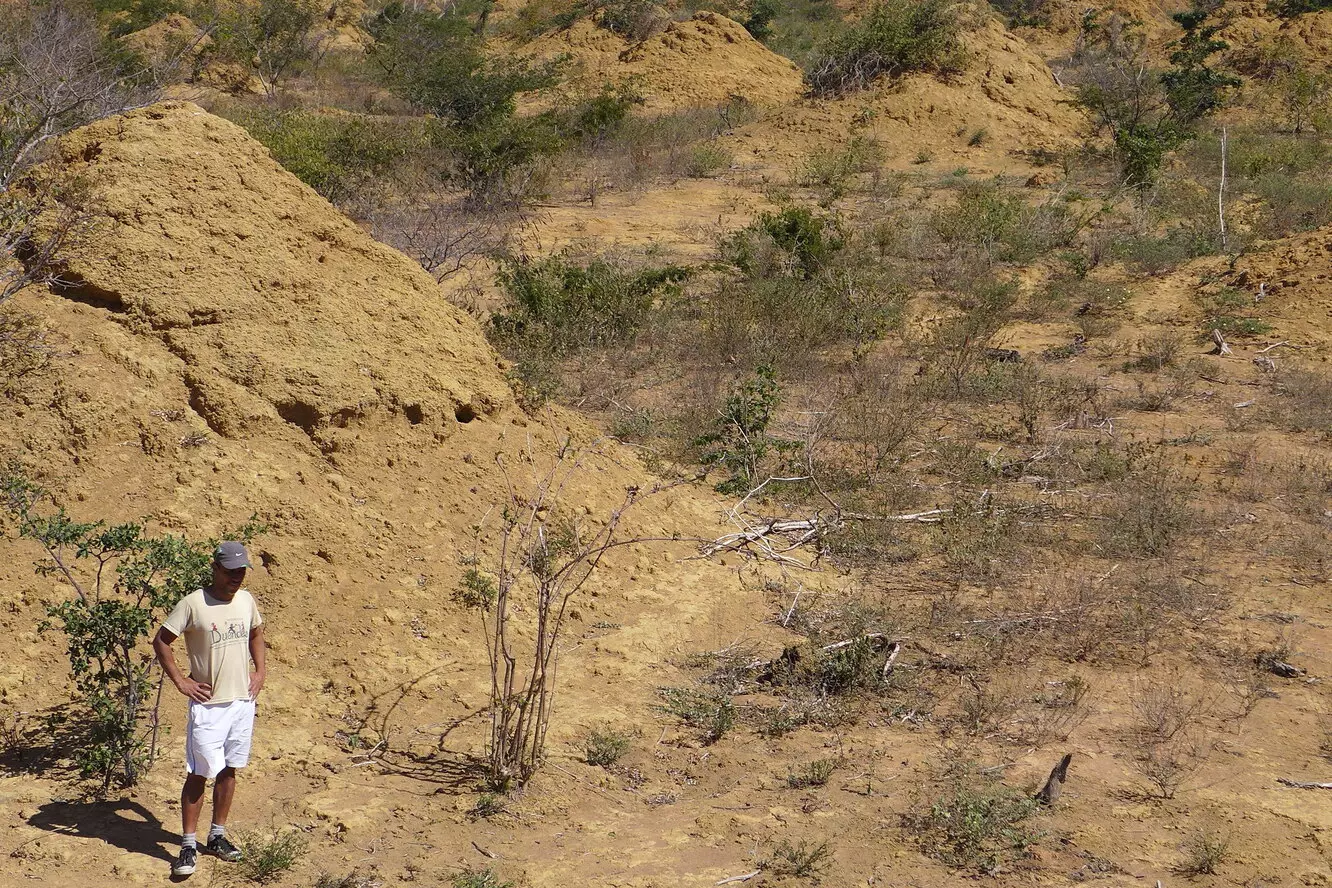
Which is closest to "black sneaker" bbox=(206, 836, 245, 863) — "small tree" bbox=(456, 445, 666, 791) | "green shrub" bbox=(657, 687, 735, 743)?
"small tree" bbox=(456, 445, 666, 791)

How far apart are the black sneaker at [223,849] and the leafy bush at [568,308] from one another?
4996mm

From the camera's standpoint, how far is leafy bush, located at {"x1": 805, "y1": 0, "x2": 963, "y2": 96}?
59.6ft

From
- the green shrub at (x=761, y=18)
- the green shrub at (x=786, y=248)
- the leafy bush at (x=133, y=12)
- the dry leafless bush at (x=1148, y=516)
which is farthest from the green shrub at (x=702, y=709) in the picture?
the green shrub at (x=761, y=18)

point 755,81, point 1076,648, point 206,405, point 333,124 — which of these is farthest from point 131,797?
point 755,81

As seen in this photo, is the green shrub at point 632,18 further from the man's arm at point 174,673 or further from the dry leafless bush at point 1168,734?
the man's arm at point 174,673

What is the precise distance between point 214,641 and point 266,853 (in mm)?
580

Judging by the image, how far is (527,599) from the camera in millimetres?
4711

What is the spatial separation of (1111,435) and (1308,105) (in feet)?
45.9

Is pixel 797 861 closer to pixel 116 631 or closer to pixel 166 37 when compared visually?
pixel 116 631

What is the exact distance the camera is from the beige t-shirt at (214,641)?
300 cm

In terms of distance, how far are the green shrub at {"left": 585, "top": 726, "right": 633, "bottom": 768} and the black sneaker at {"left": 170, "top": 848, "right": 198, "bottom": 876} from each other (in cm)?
127

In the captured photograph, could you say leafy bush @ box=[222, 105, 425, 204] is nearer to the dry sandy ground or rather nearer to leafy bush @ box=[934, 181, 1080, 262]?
the dry sandy ground

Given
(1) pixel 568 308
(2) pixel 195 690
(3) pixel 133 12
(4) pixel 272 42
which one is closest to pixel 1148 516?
(1) pixel 568 308

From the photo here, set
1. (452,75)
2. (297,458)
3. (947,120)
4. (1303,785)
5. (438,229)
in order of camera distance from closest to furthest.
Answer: (1303,785)
(297,458)
(438,229)
(452,75)
(947,120)
